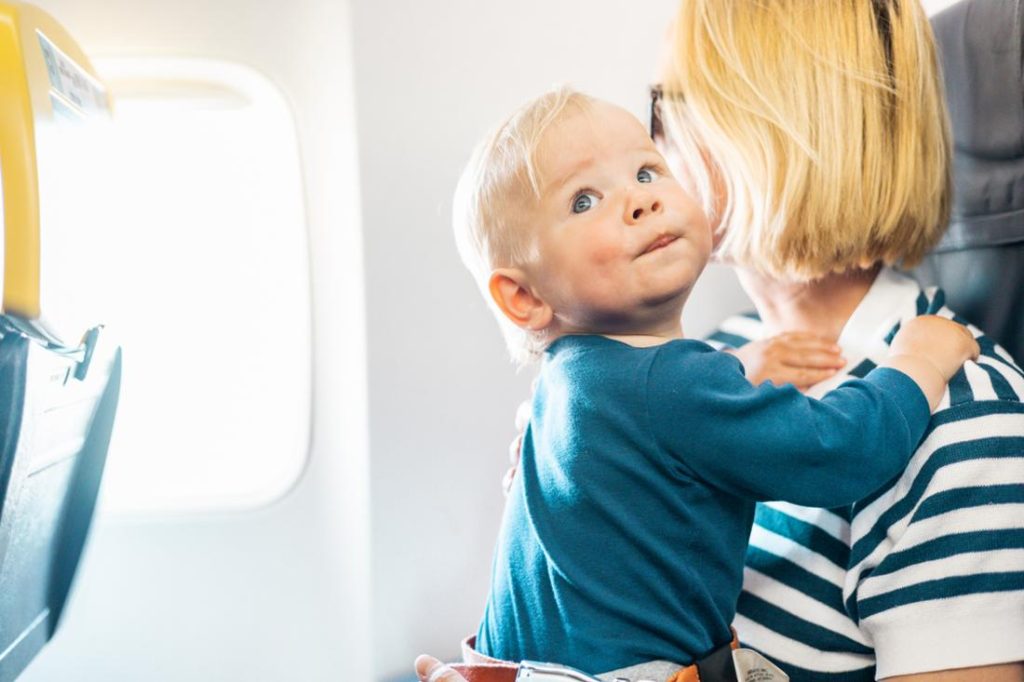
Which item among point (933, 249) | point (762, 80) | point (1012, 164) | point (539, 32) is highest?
point (539, 32)

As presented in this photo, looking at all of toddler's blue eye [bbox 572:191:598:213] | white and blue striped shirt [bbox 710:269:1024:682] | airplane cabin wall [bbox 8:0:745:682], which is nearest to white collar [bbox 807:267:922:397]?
white and blue striped shirt [bbox 710:269:1024:682]

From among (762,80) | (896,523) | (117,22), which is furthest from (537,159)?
(117,22)

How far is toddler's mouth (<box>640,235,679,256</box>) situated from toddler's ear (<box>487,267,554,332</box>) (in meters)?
0.15

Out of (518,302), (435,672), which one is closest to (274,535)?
(435,672)

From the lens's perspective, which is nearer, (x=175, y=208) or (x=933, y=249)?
(x=933, y=249)

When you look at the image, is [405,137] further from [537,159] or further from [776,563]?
[776,563]

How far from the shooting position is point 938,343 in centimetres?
129

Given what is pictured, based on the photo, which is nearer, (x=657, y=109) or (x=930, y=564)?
(x=930, y=564)

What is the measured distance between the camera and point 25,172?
3.08 ft

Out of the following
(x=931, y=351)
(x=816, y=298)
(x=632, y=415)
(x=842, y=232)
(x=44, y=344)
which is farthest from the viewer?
(x=816, y=298)

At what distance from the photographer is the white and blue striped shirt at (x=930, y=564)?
118cm

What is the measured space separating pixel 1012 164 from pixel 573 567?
784 millimetres

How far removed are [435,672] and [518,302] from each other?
1.51ft

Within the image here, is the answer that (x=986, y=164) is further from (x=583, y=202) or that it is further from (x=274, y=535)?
(x=274, y=535)
